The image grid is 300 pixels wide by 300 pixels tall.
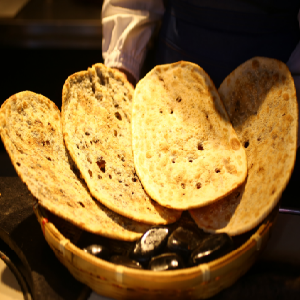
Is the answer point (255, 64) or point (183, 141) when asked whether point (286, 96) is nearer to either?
point (255, 64)

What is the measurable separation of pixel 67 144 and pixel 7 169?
86 centimetres

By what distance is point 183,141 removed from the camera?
132 cm

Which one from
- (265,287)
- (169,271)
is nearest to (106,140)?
(169,271)

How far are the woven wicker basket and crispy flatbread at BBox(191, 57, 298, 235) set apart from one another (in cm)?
14

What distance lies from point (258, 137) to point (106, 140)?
645 millimetres

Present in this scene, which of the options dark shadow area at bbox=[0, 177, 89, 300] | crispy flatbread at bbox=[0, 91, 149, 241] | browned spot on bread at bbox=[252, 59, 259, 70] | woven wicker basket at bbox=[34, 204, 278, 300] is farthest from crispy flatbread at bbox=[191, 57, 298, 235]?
dark shadow area at bbox=[0, 177, 89, 300]

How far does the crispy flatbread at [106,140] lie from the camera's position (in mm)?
1118

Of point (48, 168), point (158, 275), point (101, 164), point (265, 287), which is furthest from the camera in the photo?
point (101, 164)

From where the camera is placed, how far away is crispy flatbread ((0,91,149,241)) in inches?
Answer: 39.2

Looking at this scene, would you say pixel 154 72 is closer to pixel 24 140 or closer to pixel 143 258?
pixel 24 140

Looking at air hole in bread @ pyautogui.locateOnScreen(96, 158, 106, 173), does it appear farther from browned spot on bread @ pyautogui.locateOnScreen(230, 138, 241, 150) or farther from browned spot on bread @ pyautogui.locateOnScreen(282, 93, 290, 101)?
browned spot on bread @ pyautogui.locateOnScreen(282, 93, 290, 101)

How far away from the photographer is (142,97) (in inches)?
56.1

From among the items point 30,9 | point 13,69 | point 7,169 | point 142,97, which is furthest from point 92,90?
point 30,9

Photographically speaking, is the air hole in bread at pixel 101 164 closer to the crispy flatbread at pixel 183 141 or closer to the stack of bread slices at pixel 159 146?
the stack of bread slices at pixel 159 146
